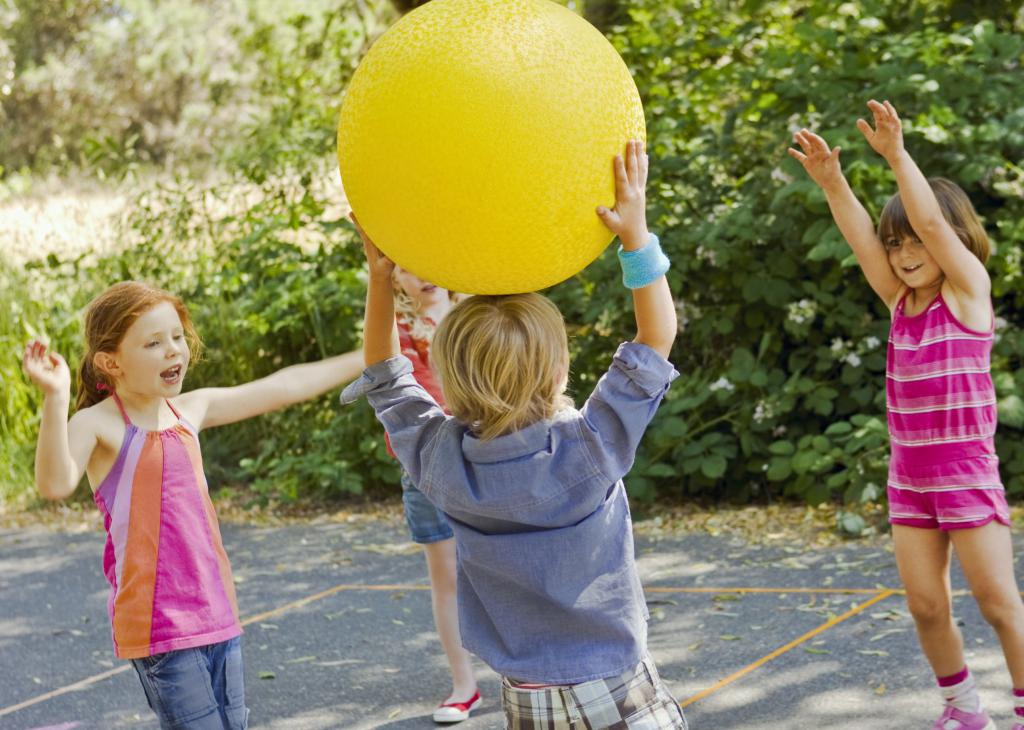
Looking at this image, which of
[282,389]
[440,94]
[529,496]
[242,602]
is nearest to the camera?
[440,94]

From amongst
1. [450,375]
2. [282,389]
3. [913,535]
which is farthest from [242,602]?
[450,375]

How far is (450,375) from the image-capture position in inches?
83.4

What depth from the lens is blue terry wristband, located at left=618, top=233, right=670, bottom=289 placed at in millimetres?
2082

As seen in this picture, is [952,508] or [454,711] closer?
[952,508]

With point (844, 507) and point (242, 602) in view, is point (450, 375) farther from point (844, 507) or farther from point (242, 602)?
point (844, 507)

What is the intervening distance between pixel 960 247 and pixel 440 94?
5.26 feet

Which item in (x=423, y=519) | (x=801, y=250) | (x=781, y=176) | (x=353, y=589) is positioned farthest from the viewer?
(x=801, y=250)

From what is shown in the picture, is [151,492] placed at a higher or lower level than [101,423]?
lower

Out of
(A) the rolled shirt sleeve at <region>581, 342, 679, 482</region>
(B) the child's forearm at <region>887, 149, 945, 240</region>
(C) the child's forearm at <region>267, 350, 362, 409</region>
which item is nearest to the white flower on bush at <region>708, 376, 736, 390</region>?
(B) the child's forearm at <region>887, 149, 945, 240</region>

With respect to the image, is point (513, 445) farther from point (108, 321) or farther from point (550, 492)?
point (108, 321)

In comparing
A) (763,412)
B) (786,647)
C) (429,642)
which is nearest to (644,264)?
(786,647)

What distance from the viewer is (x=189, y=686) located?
2596 millimetres

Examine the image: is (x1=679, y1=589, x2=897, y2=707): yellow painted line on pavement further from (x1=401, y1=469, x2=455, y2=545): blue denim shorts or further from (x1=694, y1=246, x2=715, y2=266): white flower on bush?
(x1=694, y1=246, x2=715, y2=266): white flower on bush

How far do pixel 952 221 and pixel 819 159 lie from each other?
0.38 metres
